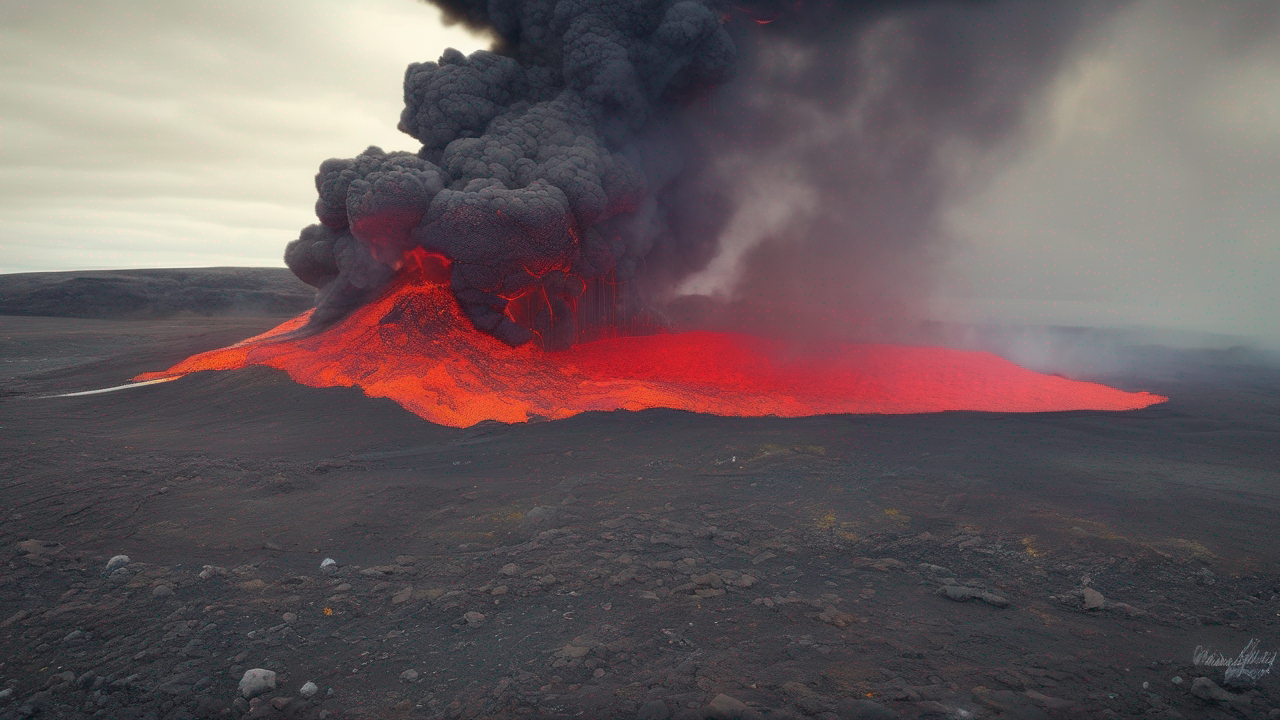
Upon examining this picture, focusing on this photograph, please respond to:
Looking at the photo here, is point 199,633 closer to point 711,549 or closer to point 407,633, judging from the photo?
point 407,633

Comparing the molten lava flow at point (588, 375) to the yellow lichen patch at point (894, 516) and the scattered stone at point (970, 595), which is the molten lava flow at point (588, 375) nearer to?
the yellow lichen patch at point (894, 516)

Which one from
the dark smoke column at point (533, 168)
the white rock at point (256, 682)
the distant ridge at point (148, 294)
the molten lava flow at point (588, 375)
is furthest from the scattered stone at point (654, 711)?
the distant ridge at point (148, 294)

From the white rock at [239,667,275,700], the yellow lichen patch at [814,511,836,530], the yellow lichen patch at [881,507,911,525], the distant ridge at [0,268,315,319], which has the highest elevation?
the distant ridge at [0,268,315,319]

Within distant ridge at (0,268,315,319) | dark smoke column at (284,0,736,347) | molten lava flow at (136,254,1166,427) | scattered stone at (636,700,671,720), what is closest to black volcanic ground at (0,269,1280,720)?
scattered stone at (636,700,671,720)

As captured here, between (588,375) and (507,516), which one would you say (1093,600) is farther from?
(588,375)

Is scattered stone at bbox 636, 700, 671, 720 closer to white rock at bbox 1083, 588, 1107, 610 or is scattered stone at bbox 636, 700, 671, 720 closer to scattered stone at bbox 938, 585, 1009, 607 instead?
scattered stone at bbox 938, 585, 1009, 607

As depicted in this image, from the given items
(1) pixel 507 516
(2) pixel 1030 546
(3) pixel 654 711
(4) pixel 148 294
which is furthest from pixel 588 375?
(4) pixel 148 294

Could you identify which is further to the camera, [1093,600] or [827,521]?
[827,521]
